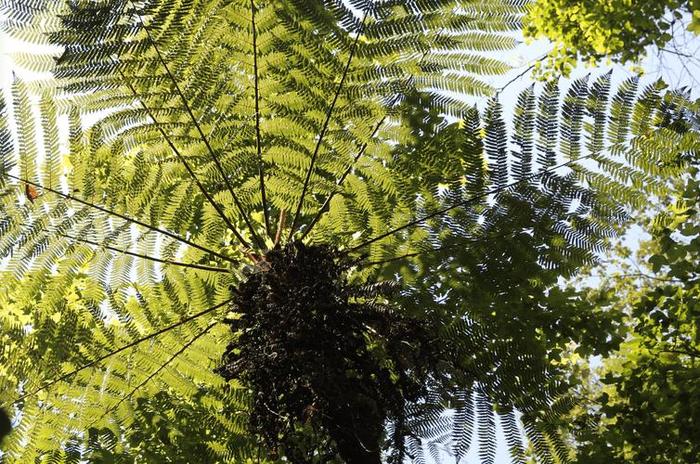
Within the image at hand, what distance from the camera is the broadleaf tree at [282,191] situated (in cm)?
266

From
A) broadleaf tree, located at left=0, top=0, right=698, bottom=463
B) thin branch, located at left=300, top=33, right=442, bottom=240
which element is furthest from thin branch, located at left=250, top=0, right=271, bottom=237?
thin branch, located at left=300, top=33, right=442, bottom=240

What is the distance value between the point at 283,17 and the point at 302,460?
166 centimetres

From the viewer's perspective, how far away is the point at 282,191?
113 inches

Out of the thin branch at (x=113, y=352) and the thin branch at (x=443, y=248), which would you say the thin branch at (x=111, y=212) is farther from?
the thin branch at (x=443, y=248)

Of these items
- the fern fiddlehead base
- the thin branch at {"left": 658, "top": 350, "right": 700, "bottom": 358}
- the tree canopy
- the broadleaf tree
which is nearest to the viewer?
the fern fiddlehead base

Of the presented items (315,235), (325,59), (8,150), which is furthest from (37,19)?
(315,235)

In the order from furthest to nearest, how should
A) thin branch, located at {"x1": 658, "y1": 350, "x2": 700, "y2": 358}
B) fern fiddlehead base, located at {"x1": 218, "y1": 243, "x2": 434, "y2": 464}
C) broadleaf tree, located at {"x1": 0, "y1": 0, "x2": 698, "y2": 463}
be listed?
thin branch, located at {"x1": 658, "y1": 350, "x2": 700, "y2": 358}, broadleaf tree, located at {"x1": 0, "y1": 0, "x2": 698, "y2": 463}, fern fiddlehead base, located at {"x1": 218, "y1": 243, "x2": 434, "y2": 464}

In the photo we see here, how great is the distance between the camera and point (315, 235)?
2906 millimetres

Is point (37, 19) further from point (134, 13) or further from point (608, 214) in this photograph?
point (608, 214)

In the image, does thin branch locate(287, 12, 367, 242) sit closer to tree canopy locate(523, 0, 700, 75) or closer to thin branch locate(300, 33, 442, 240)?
thin branch locate(300, 33, 442, 240)

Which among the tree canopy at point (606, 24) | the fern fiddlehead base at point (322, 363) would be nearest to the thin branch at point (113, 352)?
the fern fiddlehead base at point (322, 363)

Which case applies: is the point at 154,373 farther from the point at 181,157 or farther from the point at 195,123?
the point at 195,123

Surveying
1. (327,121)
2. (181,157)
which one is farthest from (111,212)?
(327,121)

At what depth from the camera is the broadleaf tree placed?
8.73 feet
